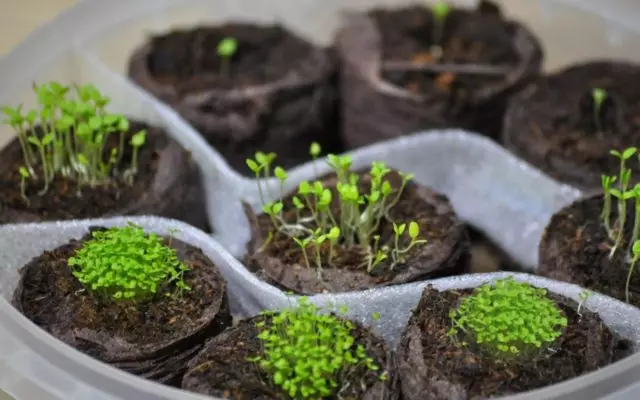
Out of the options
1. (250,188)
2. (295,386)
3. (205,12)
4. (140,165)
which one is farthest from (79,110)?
(205,12)

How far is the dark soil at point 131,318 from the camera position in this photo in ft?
4.26

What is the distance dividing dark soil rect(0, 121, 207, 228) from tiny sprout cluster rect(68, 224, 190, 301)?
0.78 feet

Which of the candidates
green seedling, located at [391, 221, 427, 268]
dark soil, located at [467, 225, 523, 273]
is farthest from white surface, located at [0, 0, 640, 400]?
green seedling, located at [391, 221, 427, 268]

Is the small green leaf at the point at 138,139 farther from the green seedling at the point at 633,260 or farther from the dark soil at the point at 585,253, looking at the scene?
the green seedling at the point at 633,260

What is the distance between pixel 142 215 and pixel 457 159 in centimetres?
73

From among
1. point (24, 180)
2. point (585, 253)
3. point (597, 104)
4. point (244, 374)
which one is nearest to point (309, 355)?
point (244, 374)

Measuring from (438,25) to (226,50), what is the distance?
0.59 metres

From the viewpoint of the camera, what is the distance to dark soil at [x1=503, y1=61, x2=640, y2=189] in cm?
178

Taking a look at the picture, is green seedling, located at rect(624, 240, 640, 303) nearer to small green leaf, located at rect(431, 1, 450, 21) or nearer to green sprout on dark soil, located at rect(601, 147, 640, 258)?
green sprout on dark soil, located at rect(601, 147, 640, 258)

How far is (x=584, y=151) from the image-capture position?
179cm

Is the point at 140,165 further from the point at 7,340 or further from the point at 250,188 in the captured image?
the point at 7,340

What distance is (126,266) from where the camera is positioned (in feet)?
4.26

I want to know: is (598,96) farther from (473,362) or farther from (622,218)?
(473,362)

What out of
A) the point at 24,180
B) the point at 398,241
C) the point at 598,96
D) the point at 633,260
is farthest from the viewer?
the point at 598,96
